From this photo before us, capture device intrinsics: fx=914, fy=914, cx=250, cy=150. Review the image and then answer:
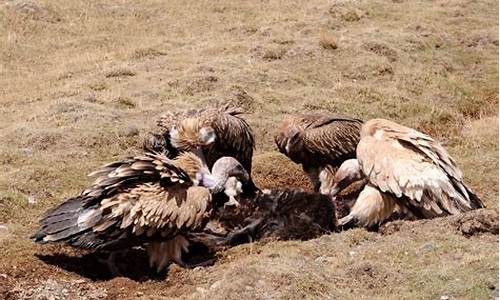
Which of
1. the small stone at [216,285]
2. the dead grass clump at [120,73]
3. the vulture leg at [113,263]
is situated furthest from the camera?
the dead grass clump at [120,73]

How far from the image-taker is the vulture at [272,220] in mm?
9234

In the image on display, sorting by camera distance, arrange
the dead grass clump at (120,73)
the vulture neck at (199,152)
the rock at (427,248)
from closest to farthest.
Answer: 1. the rock at (427,248)
2. the vulture neck at (199,152)
3. the dead grass clump at (120,73)

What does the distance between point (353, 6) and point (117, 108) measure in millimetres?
9291

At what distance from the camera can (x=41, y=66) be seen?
18828 mm

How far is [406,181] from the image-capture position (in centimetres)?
929

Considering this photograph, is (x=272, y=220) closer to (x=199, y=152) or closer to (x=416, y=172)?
(x=416, y=172)

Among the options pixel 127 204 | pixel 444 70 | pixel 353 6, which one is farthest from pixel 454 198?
pixel 353 6

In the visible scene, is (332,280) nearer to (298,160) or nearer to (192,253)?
(192,253)

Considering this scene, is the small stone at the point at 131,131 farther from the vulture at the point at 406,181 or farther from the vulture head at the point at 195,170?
the vulture at the point at 406,181

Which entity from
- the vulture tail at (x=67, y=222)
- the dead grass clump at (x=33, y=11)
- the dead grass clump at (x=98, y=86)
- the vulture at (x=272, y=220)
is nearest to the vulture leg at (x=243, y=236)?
the vulture at (x=272, y=220)

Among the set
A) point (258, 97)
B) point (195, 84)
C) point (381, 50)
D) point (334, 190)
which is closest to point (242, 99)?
point (258, 97)

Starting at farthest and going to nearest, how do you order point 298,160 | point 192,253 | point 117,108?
point 117,108
point 298,160
point 192,253

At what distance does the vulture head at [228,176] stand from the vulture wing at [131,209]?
2.10 ft

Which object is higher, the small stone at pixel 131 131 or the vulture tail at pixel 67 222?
the vulture tail at pixel 67 222
